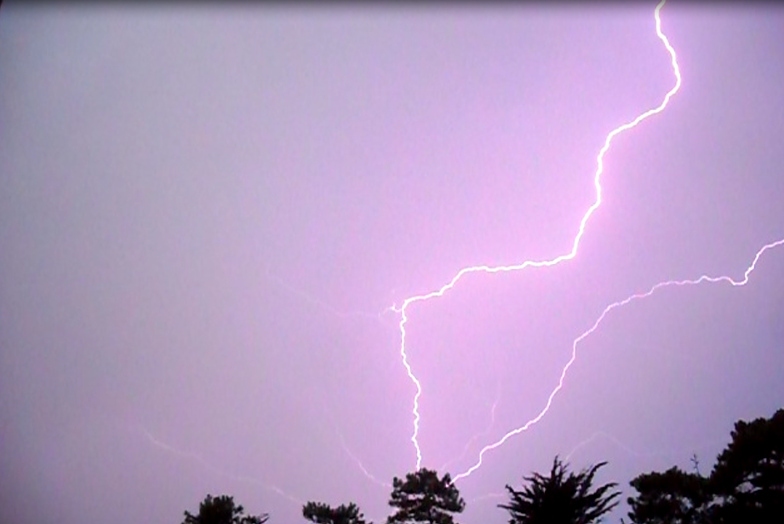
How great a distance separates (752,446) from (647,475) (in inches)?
86.4

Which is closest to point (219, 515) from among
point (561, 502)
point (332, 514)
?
point (332, 514)

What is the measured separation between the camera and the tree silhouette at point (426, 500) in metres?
13.2

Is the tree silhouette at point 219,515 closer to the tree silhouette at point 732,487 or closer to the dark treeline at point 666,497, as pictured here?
the dark treeline at point 666,497

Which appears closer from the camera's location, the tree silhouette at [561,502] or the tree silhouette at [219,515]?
the tree silhouette at [561,502]

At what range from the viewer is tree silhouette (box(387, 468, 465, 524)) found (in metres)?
13.2

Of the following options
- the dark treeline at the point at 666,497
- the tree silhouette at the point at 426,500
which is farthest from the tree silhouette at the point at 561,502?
the tree silhouette at the point at 426,500

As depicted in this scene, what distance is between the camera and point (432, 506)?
43.7 feet

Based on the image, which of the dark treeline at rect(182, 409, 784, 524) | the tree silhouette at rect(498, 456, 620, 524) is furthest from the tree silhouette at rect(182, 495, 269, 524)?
the tree silhouette at rect(498, 456, 620, 524)

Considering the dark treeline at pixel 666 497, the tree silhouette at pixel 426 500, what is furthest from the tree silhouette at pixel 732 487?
the tree silhouette at pixel 426 500

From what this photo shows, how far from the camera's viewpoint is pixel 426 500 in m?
13.3

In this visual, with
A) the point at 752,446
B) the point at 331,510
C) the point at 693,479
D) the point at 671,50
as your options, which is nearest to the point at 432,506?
the point at 331,510

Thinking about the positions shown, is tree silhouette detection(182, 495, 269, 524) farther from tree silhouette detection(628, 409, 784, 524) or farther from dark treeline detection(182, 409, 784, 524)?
tree silhouette detection(628, 409, 784, 524)

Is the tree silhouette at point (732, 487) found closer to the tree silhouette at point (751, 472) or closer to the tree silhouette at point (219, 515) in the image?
the tree silhouette at point (751, 472)

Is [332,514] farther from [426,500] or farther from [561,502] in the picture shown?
[561,502]
